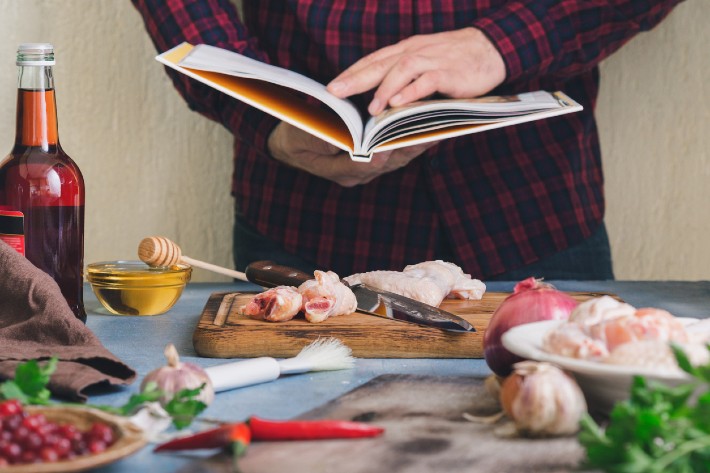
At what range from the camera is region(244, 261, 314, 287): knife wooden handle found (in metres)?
1.27

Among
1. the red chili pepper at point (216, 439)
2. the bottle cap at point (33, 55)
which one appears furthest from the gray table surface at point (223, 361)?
the bottle cap at point (33, 55)

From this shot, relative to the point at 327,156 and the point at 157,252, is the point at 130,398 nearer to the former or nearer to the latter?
the point at 157,252

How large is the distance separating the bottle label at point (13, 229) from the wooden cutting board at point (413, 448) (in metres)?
0.51

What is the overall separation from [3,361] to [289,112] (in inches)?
19.9

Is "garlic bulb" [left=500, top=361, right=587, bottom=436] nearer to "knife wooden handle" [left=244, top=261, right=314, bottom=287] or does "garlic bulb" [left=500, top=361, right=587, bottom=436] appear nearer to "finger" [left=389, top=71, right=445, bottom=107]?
"knife wooden handle" [left=244, top=261, right=314, bottom=287]

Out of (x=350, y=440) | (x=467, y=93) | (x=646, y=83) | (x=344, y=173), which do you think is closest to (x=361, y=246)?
(x=344, y=173)

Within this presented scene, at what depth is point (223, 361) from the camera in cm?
105

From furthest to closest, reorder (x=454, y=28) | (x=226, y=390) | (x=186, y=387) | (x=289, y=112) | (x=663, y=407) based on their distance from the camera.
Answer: (x=454, y=28) < (x=289, y=112) < (x=226, y=390) < (x=186, y=387) < (x=663, y=407)

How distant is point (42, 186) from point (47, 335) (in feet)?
0.64

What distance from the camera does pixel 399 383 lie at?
0.90m

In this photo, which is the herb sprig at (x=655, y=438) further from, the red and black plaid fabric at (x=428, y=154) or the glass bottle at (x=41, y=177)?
the red and black plaid fabric at (x=428, y=154)

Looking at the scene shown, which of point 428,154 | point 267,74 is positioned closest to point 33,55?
point 267,74

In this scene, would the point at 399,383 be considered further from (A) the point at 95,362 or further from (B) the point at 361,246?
(B) the point at 361,246

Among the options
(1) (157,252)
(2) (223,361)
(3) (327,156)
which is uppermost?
(3) (327,156)
